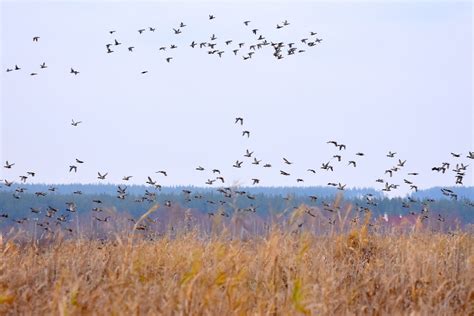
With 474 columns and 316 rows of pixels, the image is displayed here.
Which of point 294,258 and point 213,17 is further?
point 213,17

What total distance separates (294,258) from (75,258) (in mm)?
3099

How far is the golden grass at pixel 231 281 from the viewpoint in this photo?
8516 mm

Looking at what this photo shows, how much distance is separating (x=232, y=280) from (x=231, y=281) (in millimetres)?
51

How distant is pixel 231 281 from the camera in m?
9.20

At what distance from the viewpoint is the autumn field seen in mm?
8523

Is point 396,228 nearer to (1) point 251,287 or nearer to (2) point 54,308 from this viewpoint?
(1) point 251,287

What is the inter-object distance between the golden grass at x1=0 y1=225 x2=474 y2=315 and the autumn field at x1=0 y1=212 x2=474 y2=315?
Answer: 18 millimetres

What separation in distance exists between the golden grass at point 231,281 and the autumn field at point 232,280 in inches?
0.7

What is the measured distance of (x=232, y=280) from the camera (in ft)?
30.0

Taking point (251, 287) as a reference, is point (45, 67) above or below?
above

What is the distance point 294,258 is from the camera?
10852mm

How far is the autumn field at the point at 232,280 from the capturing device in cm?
852

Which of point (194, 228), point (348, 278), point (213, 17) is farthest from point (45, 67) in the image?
point (348, 278)

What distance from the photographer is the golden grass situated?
8.52 m
